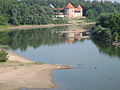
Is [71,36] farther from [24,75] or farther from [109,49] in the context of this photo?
[24,75]

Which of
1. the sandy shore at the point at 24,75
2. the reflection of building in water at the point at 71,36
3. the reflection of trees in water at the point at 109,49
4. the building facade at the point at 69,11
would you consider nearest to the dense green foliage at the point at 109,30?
the reflection of trees in water at the point at 109,49

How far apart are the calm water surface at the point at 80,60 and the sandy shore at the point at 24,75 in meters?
1.11

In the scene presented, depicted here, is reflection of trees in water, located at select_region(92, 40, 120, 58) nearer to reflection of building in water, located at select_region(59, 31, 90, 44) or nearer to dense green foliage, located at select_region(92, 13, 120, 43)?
dense green foliage, located at select_region(92, 13, 120, 43)

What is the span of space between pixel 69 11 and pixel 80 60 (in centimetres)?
7424

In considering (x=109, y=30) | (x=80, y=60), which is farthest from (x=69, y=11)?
(x=80, y=60)

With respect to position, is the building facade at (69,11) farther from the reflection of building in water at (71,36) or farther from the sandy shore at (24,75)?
the sandy shore at (24,75)

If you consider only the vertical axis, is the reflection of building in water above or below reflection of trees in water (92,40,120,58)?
below

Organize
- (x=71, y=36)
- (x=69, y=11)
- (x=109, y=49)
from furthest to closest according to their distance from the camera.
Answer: (x=69, y=11)
(x=71, y=36)
(x=109, y=49)

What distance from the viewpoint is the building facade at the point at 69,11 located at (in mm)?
109875

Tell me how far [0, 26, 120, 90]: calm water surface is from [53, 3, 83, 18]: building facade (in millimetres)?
53655

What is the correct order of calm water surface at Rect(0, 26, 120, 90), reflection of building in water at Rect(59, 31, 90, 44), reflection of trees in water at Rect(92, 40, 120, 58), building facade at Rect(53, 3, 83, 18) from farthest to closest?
1. building facade at Rect(53, 3, 83, 18)
2. reflection of building in water at Rect(59, 31, 90, 44)
3. reflection of trees in water at Rect(92, 40, 120, 58)
4. calm water surface at Rect(0, 26, 120, 90)

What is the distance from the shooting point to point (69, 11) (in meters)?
110

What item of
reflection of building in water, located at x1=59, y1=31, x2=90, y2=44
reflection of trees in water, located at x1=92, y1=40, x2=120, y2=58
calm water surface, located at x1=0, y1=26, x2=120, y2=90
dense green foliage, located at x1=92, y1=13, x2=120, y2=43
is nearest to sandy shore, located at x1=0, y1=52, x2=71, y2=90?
calm water surface, located at x1=0, y1=26, x2=120, y2=90

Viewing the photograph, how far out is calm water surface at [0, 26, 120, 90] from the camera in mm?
26641
